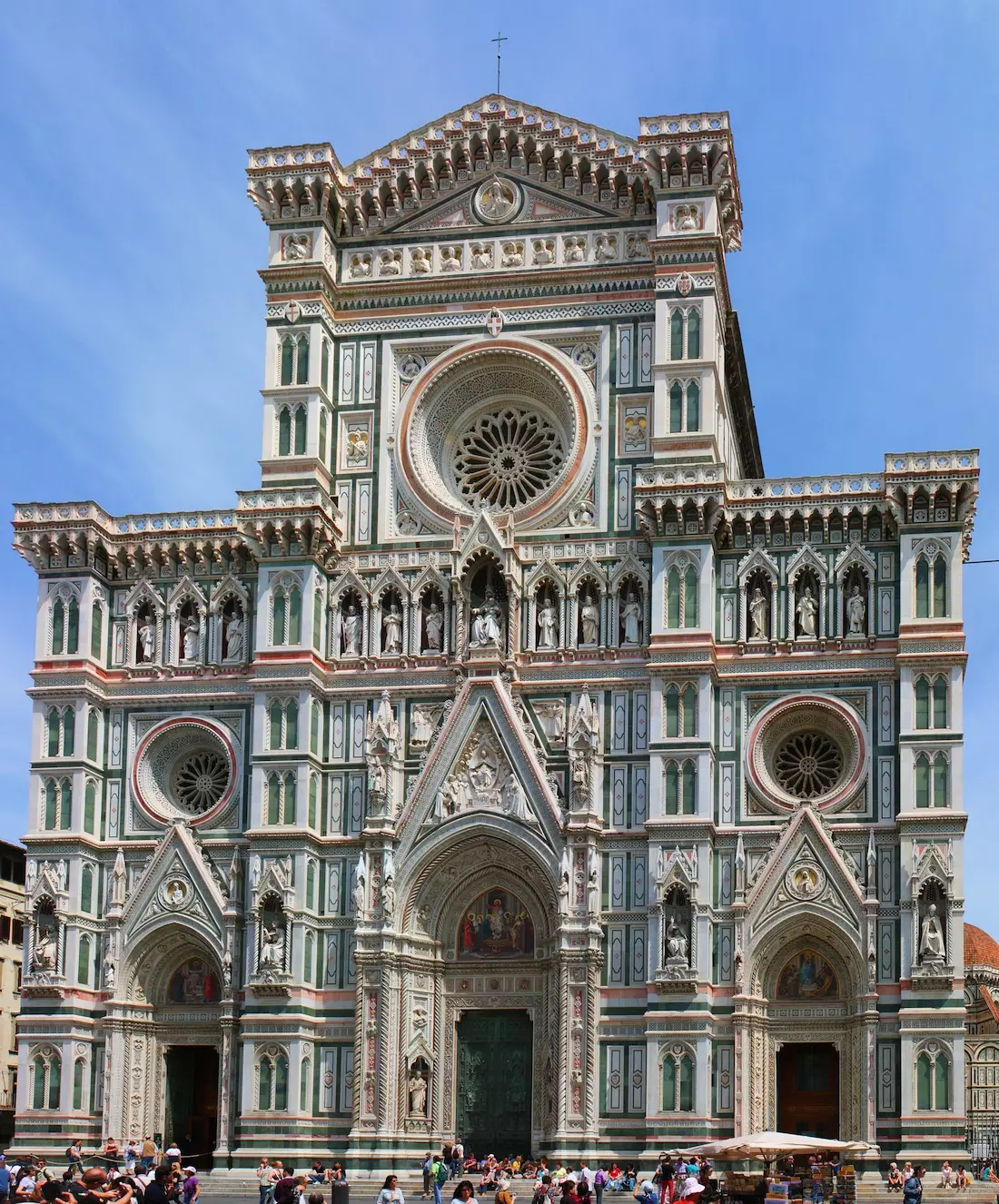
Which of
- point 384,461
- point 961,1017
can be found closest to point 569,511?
point 384,461

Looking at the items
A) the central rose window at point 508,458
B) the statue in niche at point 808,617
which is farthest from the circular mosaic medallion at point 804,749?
the central rose window at point 508,458

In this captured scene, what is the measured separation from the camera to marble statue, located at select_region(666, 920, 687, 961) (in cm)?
4306

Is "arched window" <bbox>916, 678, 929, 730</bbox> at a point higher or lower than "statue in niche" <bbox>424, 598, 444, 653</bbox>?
lower

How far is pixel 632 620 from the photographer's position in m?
45.9

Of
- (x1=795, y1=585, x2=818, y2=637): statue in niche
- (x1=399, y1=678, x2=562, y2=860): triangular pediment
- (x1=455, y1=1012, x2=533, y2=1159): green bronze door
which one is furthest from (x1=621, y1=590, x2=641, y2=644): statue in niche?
(x1=455, y1=1012, x2=533, y2=1159): green bronze door

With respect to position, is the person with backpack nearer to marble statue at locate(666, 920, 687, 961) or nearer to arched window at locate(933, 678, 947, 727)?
marble statue at locate(666, 920, 687, 961)

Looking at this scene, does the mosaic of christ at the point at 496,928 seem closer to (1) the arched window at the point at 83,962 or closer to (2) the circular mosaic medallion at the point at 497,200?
(1) the arched window at the point at 83,962

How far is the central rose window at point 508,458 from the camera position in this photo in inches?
1898

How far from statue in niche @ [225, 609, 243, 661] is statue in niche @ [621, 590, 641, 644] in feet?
29.0


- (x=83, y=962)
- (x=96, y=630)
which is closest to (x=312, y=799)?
(x=83, y=962)

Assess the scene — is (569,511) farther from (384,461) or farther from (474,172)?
(474,172)

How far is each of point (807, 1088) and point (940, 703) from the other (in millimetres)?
8628

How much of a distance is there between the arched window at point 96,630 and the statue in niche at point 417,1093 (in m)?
12.1

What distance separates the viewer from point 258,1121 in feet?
144
